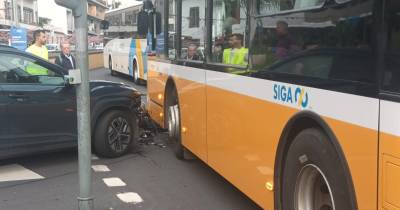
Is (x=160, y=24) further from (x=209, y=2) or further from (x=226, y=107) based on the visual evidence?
(x=226, y=107)

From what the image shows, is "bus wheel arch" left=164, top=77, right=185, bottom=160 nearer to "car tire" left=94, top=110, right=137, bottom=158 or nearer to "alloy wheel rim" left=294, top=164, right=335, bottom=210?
"car tire" left=94, top=110, right=137, bottom=158

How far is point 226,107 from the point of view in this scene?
554 centimetres

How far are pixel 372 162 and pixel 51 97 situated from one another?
17.2 feet

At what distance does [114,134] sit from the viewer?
8250 millimetres

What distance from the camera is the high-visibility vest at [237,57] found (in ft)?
16.4

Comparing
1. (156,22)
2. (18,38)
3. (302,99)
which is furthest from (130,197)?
(18,38)

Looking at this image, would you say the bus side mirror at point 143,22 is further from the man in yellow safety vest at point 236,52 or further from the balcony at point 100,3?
the balcony at point 100,3

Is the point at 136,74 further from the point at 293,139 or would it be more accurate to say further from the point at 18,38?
the point at 293,139

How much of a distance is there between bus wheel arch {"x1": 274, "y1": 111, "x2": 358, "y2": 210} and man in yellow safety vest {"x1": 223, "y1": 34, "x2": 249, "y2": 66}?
Answer: 102cm

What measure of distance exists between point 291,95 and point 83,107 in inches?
72.8

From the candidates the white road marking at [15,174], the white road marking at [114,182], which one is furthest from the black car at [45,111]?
the white road marking at [114,182]

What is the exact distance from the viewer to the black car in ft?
23.2

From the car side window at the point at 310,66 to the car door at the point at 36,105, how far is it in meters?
4.05

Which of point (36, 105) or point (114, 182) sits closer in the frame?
point (114, 182)
